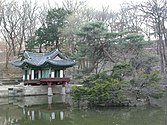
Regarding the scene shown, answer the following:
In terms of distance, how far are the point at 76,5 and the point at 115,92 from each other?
2493 centimetres

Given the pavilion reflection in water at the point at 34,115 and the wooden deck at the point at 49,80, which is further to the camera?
the wooden deck at the point at 49,80

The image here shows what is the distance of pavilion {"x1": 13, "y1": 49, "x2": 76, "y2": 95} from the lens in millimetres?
23219

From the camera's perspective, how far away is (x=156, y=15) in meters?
23.6

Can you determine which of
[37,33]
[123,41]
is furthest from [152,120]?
[37,33]

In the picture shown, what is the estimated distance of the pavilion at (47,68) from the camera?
2322cm

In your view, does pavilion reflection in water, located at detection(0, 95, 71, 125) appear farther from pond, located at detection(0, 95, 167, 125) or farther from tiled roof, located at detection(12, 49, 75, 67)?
tiled roof, located at detection(12, 49, 75, 67)

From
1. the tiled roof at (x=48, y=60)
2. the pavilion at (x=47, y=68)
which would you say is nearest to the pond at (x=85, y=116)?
the pavilion at (x=47, y=68)

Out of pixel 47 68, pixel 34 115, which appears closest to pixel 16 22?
pixel 47 68

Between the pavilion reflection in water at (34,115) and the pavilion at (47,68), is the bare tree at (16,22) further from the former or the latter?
the pavilion reflection in water at (34,115)

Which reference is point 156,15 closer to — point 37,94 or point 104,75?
point 104,75

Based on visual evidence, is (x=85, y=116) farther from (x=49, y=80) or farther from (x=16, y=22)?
(x=16, y=22)

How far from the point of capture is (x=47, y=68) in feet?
78.0

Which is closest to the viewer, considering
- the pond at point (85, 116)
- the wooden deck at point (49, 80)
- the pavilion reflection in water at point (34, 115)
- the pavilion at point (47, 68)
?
the pond at point (85, 116)

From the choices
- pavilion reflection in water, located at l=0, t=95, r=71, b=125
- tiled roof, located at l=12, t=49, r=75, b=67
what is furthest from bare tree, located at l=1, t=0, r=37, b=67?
pavilion reflection in water, located at l=0, t=95, r=71, b=125
